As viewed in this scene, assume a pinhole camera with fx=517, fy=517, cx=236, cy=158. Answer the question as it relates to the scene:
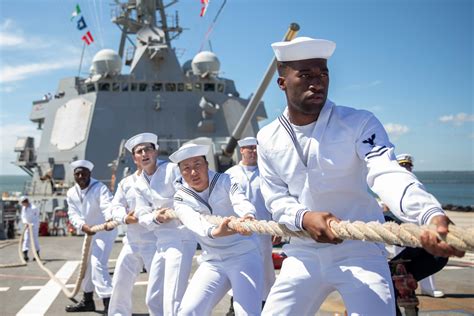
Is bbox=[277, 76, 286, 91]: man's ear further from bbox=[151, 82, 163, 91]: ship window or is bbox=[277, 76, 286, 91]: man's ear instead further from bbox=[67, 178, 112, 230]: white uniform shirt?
bbox=[151, 82, 163, 91]: ship window

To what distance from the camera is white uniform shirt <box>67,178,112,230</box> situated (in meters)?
7.07

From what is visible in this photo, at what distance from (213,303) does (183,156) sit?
123cm

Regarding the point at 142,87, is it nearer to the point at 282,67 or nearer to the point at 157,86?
the point at 157,86

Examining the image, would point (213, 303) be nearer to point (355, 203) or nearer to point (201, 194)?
point (201, 194)

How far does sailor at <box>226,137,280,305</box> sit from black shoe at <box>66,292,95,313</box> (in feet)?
7.92

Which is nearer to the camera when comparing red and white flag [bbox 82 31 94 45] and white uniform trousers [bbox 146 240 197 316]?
white uniform trousers [bbox 146 240 197 316]

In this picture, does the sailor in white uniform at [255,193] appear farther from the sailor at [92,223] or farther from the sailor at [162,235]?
the sailor at [92,223]

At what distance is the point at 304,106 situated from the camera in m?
2.66

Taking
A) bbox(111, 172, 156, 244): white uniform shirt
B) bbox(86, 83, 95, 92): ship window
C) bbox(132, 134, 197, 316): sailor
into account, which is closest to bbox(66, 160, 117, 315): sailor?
bbox(111, 172, 156, 244): white uniform shirt

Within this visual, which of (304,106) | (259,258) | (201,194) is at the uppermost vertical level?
(304,106)

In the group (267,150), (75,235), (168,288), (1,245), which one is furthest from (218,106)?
(267,150)

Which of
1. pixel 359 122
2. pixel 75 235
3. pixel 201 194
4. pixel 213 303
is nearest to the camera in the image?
pixel 359 122

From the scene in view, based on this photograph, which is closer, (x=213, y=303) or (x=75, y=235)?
(x=213, y=303)

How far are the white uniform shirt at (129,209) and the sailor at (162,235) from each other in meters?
0.14
